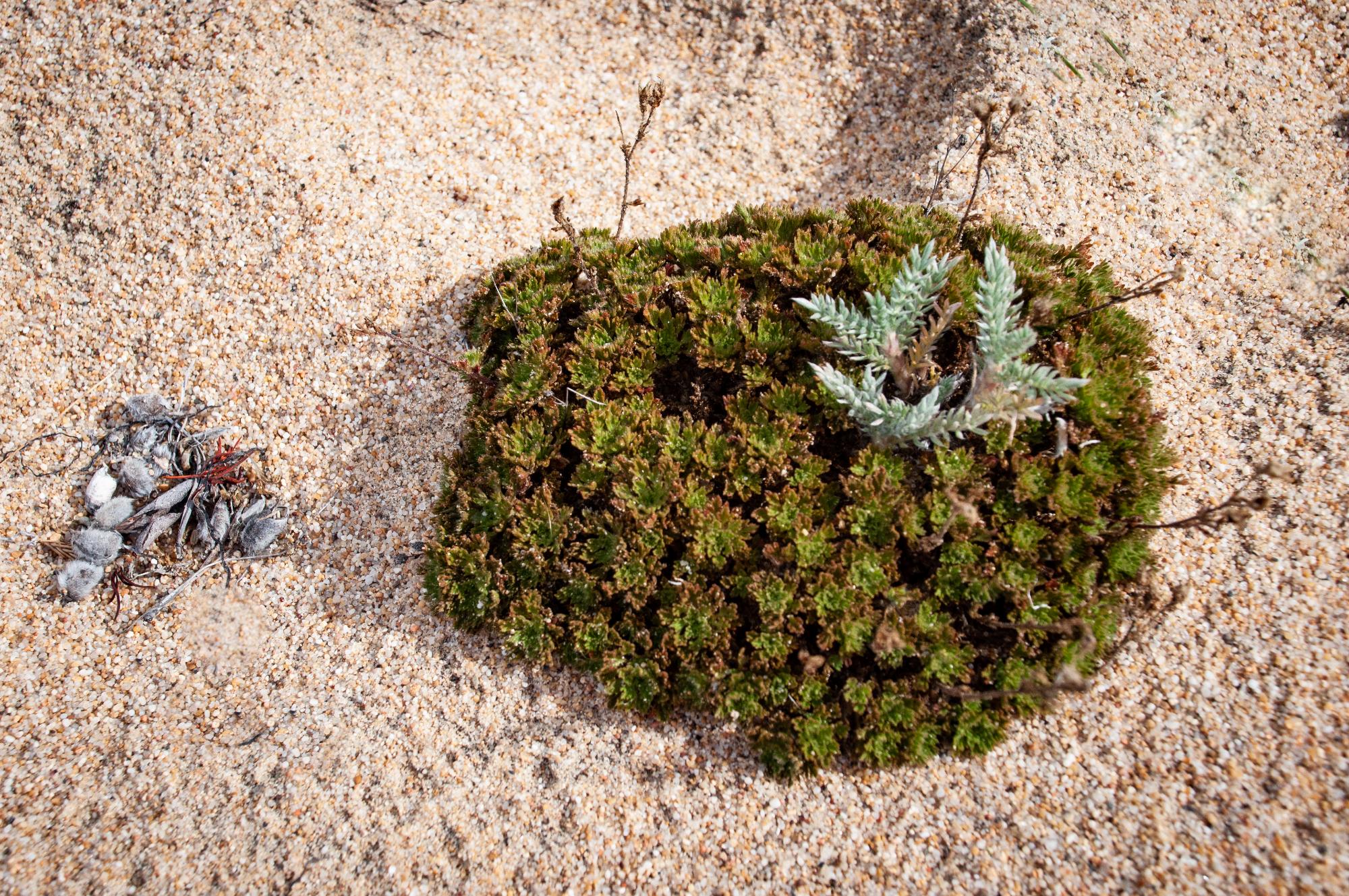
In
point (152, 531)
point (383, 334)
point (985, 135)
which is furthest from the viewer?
point (383, 334)

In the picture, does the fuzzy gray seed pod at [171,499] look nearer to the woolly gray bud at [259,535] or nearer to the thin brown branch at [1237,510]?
the woolly gray bud at [259,535]

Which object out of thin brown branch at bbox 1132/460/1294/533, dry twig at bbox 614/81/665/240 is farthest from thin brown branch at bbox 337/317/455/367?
thin brown branch at bbox 1132/460/1294/533

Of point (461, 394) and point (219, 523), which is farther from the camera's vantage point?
point (461, 394)

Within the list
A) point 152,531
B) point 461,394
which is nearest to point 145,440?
point 152,531

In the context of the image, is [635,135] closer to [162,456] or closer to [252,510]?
[252,510]

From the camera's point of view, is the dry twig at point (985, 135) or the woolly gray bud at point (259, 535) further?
the woolly gray bud at point (259, 535)

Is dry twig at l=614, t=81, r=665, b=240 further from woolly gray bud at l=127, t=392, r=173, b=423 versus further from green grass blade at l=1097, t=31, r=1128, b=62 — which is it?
green grass blade at l=1097, t=31, r=1128, b=62

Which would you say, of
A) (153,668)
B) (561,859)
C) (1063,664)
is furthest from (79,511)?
(1063,664)

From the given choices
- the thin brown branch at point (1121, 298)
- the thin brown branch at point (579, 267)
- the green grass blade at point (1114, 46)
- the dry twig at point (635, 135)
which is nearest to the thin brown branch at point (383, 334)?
the thin brown branch at point (579, 267)
